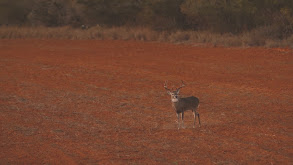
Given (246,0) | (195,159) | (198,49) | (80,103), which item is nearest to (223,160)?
(195,159)

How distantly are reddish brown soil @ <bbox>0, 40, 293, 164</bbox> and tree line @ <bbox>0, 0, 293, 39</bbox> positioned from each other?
11.1 ft

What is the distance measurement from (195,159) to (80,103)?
509 cm

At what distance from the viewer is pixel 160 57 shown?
19.6 m

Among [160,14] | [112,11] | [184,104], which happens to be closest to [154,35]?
[160,14]

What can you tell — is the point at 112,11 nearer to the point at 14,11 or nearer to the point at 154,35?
the point at 154,35

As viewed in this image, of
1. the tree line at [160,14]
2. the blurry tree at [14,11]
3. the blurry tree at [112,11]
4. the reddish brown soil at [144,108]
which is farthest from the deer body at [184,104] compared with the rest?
the blurry tree at [14,11]

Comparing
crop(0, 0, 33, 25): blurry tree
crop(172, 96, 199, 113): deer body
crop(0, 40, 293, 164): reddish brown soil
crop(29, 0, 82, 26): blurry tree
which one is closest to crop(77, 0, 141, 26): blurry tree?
crop(29, 0, 82, 26): blurry tree

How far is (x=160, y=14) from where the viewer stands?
27469mm

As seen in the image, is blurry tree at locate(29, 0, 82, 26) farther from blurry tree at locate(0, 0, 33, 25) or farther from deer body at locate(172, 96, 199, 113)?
deer body at locate(172, 96, 199, 113)

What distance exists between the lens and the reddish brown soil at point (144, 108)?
7598 mm

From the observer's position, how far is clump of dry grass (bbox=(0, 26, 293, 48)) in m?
21.1

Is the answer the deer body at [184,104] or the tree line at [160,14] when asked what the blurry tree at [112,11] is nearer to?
the tree line at [160,14]

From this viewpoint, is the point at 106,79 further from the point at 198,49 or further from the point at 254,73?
the point at 198,49

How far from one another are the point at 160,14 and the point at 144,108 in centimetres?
1720
